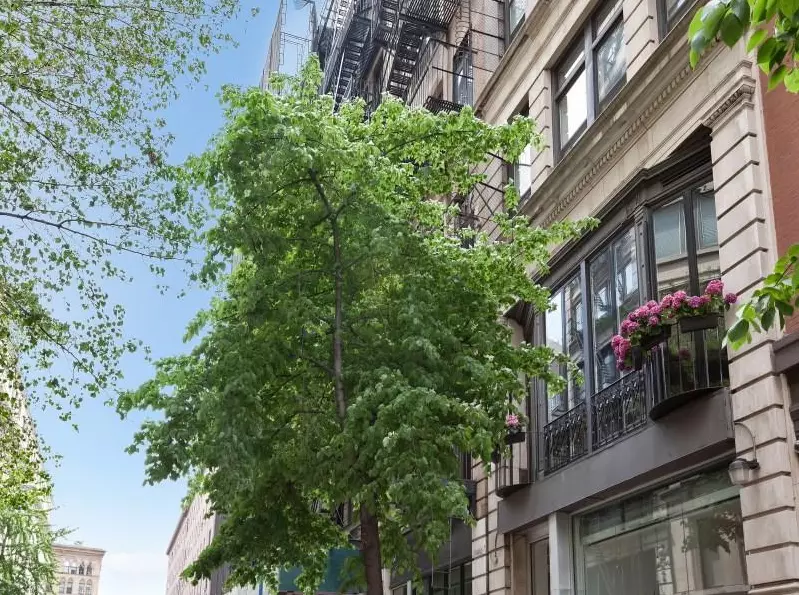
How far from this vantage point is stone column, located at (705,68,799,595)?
33.7ft

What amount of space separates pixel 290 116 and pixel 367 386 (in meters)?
4.07

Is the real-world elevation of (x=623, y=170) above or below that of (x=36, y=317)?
above

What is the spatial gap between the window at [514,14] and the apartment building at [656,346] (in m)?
1.16

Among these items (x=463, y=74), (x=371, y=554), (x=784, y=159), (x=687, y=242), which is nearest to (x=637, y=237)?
(x=687, y=242)

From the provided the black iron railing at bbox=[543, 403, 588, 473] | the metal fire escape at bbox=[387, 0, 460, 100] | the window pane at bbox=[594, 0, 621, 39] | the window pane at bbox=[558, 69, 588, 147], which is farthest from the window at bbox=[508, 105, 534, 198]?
the metal fire escape at bbox=[387, 0, 460, 100]

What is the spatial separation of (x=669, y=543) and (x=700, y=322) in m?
3.24

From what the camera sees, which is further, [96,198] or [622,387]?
[622,387]

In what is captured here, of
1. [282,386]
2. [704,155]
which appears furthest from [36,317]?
[704,155]

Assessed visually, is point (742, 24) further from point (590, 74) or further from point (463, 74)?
point (463, 74)

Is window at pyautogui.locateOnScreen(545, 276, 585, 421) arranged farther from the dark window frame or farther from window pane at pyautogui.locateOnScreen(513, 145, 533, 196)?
window pane at pyautogui.locateOnScreen(513, 145, 533, 196)

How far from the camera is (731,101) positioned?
1252 cm

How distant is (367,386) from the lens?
13727mm

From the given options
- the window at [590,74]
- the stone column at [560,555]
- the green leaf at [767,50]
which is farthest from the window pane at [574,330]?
the green leaf at [767,50]

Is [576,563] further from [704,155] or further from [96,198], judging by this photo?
[96,198]
